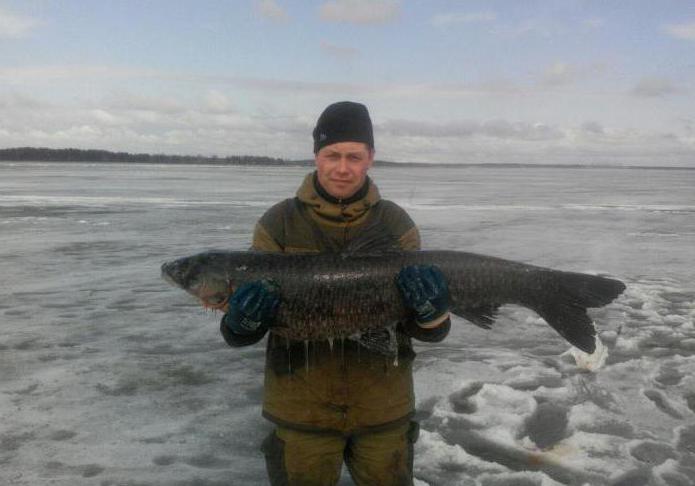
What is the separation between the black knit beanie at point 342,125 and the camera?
3.22 m

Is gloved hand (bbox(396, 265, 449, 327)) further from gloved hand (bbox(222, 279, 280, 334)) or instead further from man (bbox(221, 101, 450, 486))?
gloved hand (bbox(222, 279, 280, 334))

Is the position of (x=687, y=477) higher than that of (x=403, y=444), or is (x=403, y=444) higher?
(x=403, y=444)

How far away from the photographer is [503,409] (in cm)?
487

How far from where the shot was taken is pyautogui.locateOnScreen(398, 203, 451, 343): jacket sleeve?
3.03 metres

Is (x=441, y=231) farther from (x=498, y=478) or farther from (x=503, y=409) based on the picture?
(x=498, y=478)

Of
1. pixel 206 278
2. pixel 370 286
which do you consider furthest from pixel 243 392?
pixel 370 286

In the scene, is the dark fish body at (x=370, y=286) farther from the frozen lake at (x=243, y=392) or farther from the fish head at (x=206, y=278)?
the frozen lake at (x=243, y=392)

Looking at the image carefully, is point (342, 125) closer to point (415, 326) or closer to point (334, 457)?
point (415, 326)

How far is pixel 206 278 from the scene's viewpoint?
11.1ft

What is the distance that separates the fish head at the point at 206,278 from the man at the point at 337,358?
0.98ft

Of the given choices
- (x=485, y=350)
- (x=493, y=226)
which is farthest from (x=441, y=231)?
(x=485, y=350)

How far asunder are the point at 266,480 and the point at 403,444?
1195 mm

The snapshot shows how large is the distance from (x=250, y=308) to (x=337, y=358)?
1.69 feet

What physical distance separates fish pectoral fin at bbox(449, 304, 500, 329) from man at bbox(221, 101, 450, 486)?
35 centimetres
